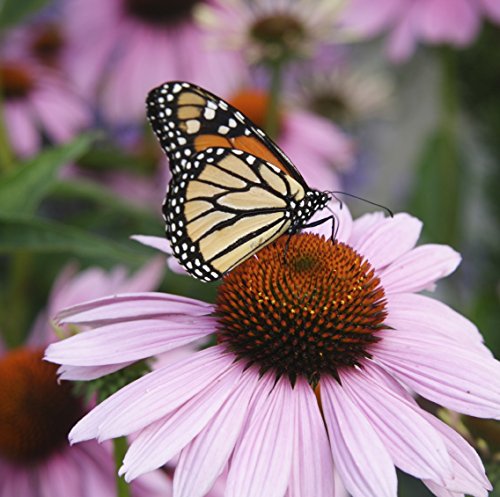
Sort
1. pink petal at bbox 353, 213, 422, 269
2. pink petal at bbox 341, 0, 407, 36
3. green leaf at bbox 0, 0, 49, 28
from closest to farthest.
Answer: pink petal at bbox 353, 213, 422, 269
green leaf at bbox 0, 0, 49, 28
pink petal at bbox 341, 0, 407, 36

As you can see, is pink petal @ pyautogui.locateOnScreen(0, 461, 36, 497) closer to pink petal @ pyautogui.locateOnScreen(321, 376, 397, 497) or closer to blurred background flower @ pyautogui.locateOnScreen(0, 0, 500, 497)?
blurred background flower @ pyautogui.locateOnScreen(0, 0, 500, 497)

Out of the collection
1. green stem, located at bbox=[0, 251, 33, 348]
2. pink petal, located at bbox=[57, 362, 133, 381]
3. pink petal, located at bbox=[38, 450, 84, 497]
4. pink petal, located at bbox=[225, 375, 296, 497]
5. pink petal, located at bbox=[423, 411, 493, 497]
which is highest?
pink petal, located at bbox=[423, 411, 493, 497]

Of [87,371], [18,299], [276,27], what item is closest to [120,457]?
[87,371]

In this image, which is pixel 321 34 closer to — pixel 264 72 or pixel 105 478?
pixel 264 72

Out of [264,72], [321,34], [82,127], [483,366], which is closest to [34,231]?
[483,366]

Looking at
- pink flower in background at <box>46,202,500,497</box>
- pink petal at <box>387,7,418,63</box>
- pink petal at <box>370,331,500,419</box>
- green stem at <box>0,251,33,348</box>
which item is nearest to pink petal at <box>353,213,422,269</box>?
pink flower in background at <box>46,202,500,497</box>

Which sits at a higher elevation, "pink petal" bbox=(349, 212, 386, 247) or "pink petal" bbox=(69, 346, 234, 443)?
"pink petal" bbox=(349, 212, 386, 247)

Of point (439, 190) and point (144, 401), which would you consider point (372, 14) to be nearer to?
point (439, 190)
